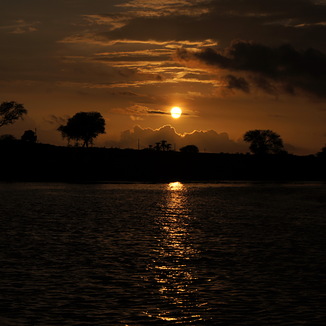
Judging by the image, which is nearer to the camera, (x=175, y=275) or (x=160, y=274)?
(x=175, y=275)

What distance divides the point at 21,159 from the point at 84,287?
163m

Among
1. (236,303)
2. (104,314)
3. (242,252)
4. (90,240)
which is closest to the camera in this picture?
(104,314)

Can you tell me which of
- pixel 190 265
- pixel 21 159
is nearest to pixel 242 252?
pixel 190 265

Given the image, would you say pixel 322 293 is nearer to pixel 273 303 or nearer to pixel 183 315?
pixel 273 303

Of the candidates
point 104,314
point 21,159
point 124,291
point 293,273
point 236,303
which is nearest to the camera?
point 104,314

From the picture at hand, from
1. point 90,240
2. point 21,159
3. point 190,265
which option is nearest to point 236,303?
point 190,265

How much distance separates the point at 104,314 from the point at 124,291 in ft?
11.0

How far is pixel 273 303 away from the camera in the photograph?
65.0 feet

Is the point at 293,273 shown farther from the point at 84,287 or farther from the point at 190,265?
the point at 84,287

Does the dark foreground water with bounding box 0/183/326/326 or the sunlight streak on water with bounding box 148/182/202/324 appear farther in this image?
the sunlight streak on water with bounding box 148/182/202/324

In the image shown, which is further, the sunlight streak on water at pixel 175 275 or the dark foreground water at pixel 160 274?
the sunlight streak on water at pixel 175 275

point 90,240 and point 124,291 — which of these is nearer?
point 124,291

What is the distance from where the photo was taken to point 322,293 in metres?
21.5

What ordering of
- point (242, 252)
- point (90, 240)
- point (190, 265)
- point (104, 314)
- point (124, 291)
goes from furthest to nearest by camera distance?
point (90, 240), point (242, 252), point (190, 265), point (124, 291), point (104, 314)
